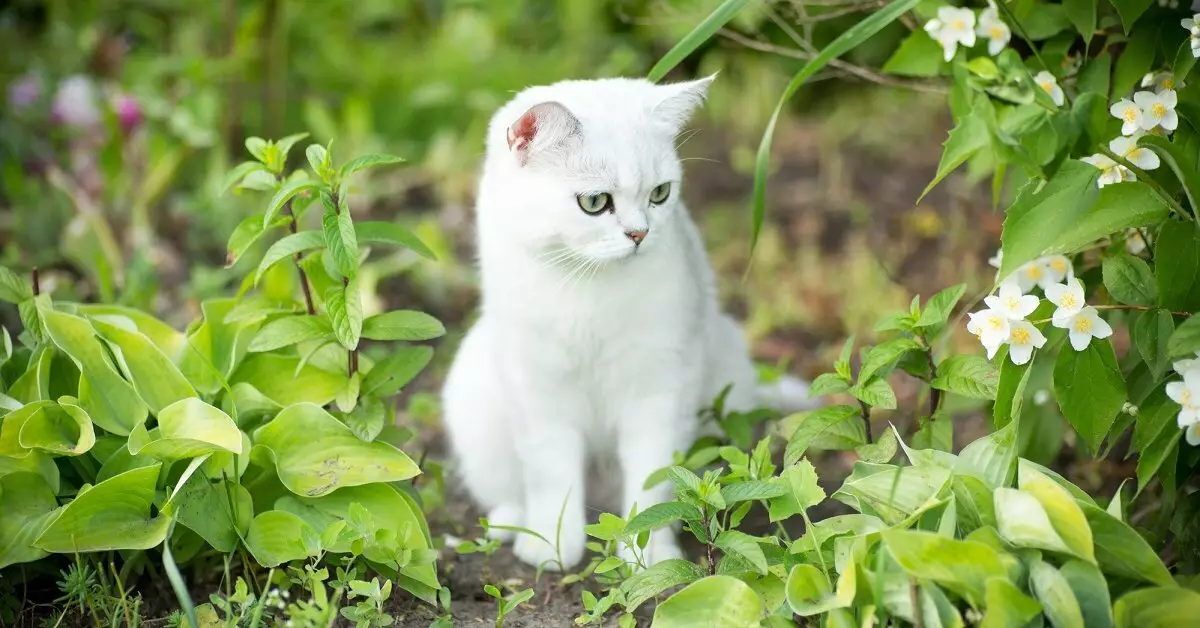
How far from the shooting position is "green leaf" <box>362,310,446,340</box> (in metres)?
2.20

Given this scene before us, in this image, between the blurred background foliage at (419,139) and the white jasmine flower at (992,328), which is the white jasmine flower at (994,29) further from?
the blurred background foliage at (419,139)

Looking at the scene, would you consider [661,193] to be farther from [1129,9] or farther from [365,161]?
[1129,9]

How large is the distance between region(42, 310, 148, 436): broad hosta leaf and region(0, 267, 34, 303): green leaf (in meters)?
0.10

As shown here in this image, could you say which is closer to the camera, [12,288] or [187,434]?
[187,434]

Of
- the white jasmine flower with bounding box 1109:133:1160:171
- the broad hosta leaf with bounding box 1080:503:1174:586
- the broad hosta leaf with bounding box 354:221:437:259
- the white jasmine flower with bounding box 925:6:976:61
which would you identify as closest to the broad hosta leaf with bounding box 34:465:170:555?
the broad hosta leaf with bounding box 354:221:437:259

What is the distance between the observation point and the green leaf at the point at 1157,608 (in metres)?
1.67

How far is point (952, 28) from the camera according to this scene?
2.19 m

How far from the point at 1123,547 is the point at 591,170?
117 centimetres

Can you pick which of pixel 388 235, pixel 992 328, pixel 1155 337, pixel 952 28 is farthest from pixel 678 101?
pixel 1155 337

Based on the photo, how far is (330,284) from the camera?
2379mm

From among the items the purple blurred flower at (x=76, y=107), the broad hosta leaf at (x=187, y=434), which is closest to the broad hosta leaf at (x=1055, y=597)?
Result: the broad hosta leaf at (x=187, y=434)

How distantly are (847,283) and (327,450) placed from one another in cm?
245

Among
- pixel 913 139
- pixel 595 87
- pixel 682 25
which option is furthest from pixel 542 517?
pixel 913 139

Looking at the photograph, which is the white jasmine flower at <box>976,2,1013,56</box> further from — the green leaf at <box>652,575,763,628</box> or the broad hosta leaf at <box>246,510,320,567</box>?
the broad hosta leaf at <box>246,510,320,567</box>
